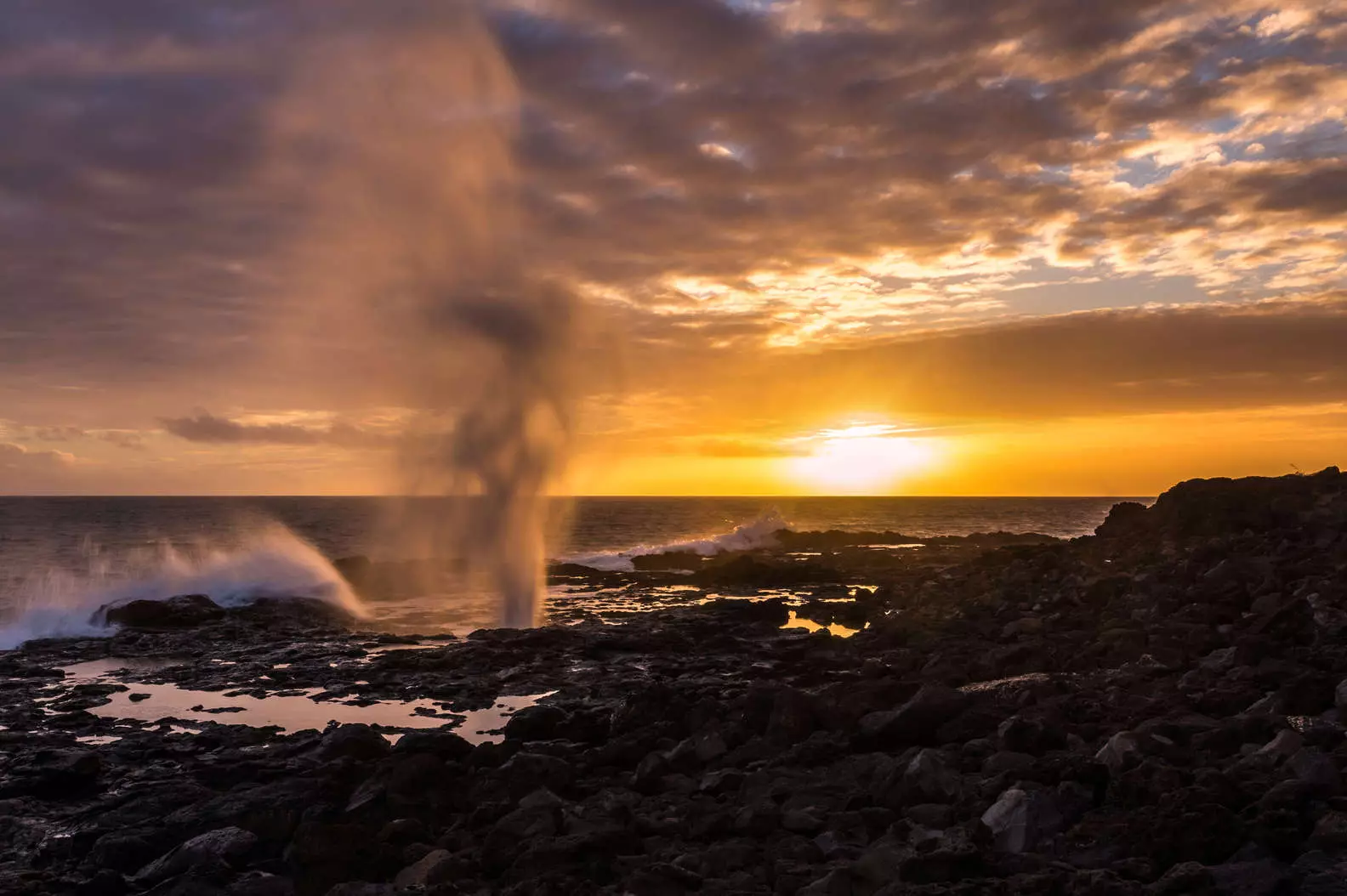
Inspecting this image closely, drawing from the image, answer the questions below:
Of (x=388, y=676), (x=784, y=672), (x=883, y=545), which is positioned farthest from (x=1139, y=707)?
(x=883, y=545)

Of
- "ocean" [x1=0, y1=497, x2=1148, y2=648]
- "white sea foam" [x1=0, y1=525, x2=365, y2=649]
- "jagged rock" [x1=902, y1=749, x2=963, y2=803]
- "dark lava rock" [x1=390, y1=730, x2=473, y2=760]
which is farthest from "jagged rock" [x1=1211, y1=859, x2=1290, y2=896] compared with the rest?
"white sea foam" [x1=0, y1=525, x2=365, y2=649]

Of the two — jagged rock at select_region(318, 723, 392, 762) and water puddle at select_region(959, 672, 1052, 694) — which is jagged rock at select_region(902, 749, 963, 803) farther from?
jagged rock at select_region(318, 723, 392, 762)

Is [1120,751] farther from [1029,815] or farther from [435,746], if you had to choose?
[435,746]

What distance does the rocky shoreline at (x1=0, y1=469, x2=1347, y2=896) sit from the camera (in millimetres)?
8273

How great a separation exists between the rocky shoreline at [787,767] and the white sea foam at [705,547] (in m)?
33.8

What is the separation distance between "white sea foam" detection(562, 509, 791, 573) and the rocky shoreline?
1332 inches

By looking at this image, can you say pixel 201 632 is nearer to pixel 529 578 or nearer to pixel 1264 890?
pixel 529 578

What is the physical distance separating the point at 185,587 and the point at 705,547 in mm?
37961

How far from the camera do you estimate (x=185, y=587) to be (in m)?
38.5

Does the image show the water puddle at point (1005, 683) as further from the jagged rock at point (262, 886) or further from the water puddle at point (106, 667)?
the water puddle at point (106, 667)

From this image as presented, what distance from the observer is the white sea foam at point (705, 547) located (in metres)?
58.9

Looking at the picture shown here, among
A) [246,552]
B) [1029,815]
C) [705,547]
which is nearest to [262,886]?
[1029,815]

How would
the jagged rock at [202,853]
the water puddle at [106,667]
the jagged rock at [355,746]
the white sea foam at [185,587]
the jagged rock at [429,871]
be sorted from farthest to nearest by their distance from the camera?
the white sea foam at [185,587], the water puddle at [106,667], the jagged rock at [355,746], the jagged rock at [202,853], the jagged rock at [429,871]

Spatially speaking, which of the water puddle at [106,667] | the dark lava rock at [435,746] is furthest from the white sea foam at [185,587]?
the dark lava rock at [435,746]
